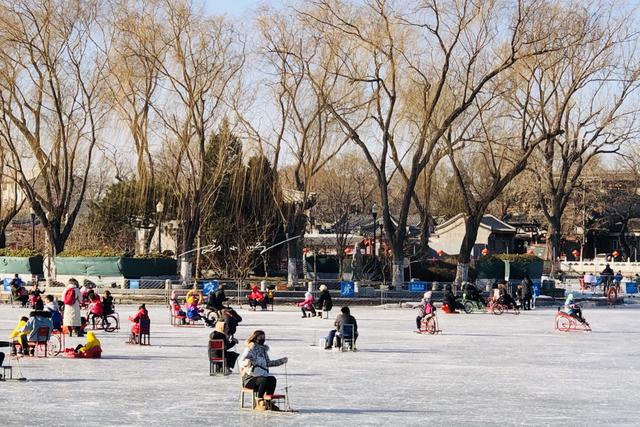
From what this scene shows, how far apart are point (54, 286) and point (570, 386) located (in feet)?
112

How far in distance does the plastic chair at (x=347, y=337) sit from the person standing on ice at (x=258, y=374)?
30.2 ft

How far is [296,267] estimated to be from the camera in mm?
54000

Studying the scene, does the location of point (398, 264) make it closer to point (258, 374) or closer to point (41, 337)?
point (41, 337)

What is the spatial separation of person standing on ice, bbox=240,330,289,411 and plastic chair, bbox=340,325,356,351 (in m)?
9.22

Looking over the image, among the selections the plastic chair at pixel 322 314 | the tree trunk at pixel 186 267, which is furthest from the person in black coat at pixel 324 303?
the tree trunk at pixel 186 267

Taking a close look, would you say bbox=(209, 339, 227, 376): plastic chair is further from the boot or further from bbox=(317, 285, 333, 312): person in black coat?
bbox=(317, 285, 333, 312): person in black coat

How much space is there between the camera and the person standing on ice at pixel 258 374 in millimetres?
15844

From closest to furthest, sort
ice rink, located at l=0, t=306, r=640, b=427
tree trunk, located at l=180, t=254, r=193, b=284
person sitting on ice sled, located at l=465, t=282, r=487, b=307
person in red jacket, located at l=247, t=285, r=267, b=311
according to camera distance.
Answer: ice rink, located at l=0, t=306, r=640, b=427 < person in red jacket, located at l=247, t=285, r=267, b=311 < person sitting on ice sled, located at l=465, t=282, r=487, b=307 < tree trunk, located at l=180, t=254, r=193, b=284

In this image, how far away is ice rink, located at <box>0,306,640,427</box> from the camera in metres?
15.3

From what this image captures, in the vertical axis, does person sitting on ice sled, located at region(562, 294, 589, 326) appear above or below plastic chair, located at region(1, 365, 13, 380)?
above

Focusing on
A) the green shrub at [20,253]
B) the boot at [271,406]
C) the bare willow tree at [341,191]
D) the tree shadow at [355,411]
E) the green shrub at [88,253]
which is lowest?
the tree shadow at [355,411]

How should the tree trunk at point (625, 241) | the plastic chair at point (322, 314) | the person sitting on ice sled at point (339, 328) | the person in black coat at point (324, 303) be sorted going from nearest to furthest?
1. the person sitting on ice sled at point (339, 328)
2. the person in black coat at point (324, 303)
3. the plastic chair at point (322, 314)
4. the tree trunk at point (625, 241)

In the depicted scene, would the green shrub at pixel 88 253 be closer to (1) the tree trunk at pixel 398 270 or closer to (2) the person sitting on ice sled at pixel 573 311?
(1) the tree trunk at pixel 398 270

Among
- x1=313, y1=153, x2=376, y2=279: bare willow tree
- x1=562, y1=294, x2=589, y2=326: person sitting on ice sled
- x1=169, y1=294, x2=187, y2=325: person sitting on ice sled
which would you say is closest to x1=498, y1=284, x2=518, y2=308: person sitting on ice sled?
x1=562, y1=294, x2=589, y2=326: person sitting on ice sled
